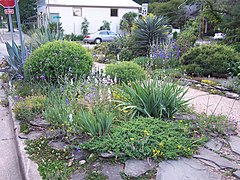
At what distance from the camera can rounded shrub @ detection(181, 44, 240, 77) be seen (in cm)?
621

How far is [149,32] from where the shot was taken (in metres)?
8.88

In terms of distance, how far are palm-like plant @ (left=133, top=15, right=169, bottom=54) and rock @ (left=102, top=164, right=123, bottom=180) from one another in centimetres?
677

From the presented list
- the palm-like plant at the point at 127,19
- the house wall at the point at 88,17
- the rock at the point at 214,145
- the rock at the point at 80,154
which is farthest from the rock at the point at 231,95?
the house wall at the point at 88,17

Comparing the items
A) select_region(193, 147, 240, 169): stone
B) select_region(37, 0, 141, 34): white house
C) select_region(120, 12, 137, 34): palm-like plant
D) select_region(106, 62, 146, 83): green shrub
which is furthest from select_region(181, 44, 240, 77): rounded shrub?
select_region(37, 0, 141, 34): white house

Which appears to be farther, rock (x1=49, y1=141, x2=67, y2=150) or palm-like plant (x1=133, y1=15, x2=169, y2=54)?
palm-like plant (x1=133, y1=15, x2=169, y2=54)

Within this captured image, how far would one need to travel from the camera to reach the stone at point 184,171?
2.27 metres

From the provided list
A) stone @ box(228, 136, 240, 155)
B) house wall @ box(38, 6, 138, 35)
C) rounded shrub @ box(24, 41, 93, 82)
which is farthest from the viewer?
house wall @ box(38, 6, 138, 35)

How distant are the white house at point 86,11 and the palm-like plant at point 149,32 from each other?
16027 millimetres

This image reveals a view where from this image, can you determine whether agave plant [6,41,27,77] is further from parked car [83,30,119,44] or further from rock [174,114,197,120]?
parked car [83,30,119,44]

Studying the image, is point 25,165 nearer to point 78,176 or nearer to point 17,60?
point 78,176

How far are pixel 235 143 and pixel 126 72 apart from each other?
2581 mm

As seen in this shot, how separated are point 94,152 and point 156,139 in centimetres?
71

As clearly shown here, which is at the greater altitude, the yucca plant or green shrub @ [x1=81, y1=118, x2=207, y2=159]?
the yucca plant

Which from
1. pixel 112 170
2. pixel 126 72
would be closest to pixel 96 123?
pixel 112 170
